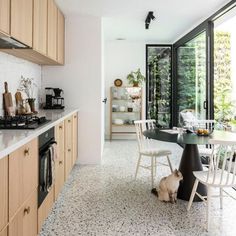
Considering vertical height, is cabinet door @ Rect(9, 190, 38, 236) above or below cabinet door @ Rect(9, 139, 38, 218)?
below

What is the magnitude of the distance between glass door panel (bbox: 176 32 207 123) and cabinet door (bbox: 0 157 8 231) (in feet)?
12.7

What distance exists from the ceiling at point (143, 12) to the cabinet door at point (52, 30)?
22 cm

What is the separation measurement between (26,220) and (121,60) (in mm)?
5738

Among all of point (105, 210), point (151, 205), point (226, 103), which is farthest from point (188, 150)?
point (226, 103)

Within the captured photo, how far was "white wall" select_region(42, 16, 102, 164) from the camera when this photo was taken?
452 cm

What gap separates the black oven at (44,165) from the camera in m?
2.18

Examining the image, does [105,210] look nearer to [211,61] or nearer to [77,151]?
[77,151]

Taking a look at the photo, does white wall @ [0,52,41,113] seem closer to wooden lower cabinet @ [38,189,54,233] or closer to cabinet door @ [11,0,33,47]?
cabinet door @ [11,0,33,47]

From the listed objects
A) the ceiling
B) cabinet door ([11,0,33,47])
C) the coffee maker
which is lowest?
the coffee maker

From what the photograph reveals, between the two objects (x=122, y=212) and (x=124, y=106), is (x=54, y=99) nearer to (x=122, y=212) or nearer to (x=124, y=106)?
(x=122, y=212)

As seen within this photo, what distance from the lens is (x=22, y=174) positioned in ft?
5.57

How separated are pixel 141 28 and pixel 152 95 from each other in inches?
83.1

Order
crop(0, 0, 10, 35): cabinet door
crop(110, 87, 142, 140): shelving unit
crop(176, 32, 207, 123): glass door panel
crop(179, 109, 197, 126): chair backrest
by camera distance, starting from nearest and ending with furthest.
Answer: crop(0, 0, 10, 35): cabinet door
crop(176, 32, 207, 123): glass door panel
crop(179, 109, 197, 126): chair backrest
crop(110, 87, 142, 140): shelving unit

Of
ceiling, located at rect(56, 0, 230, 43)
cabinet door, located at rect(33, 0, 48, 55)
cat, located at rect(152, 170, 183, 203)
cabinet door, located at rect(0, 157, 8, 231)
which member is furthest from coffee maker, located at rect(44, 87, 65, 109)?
cabinet door, located at rect(0, 157, 8, 231)
